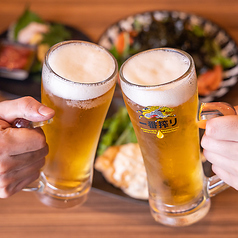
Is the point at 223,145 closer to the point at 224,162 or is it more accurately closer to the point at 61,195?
the point at 224,162

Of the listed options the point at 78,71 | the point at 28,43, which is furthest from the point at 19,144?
the point at 28,43

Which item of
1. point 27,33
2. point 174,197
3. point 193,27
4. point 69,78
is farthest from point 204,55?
point 69,78

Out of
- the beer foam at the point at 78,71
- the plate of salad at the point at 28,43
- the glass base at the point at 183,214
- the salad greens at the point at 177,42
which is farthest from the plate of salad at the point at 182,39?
the beer foam at the point at 78,71

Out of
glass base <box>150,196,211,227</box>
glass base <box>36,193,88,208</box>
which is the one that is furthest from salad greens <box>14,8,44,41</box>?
glass base <box>150,196,211,227</box>

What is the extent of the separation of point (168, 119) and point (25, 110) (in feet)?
1.25

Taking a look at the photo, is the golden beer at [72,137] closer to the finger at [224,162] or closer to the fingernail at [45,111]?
the fingernail at [45,111]

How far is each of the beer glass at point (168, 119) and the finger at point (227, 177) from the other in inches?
2.7

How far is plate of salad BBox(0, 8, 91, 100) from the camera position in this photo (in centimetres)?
210

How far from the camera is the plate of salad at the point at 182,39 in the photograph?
2187 millimetres

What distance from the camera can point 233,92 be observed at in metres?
1.97

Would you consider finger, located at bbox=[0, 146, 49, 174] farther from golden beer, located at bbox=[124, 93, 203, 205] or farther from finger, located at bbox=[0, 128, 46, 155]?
golden beer, located at bbox=[124, 93, 203, 205]

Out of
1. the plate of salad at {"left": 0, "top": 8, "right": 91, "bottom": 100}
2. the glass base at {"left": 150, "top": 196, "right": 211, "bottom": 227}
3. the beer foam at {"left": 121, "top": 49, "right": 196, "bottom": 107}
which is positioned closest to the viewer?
the beer foam at {"left": 121, "top": 49, "right": 196, "bottom": 107}

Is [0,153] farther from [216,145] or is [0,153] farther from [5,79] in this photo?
[5,79]

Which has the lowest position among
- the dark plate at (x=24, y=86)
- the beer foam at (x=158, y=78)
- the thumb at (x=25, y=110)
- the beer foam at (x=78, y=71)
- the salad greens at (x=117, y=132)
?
the dark plate at (x=24, y=86)
